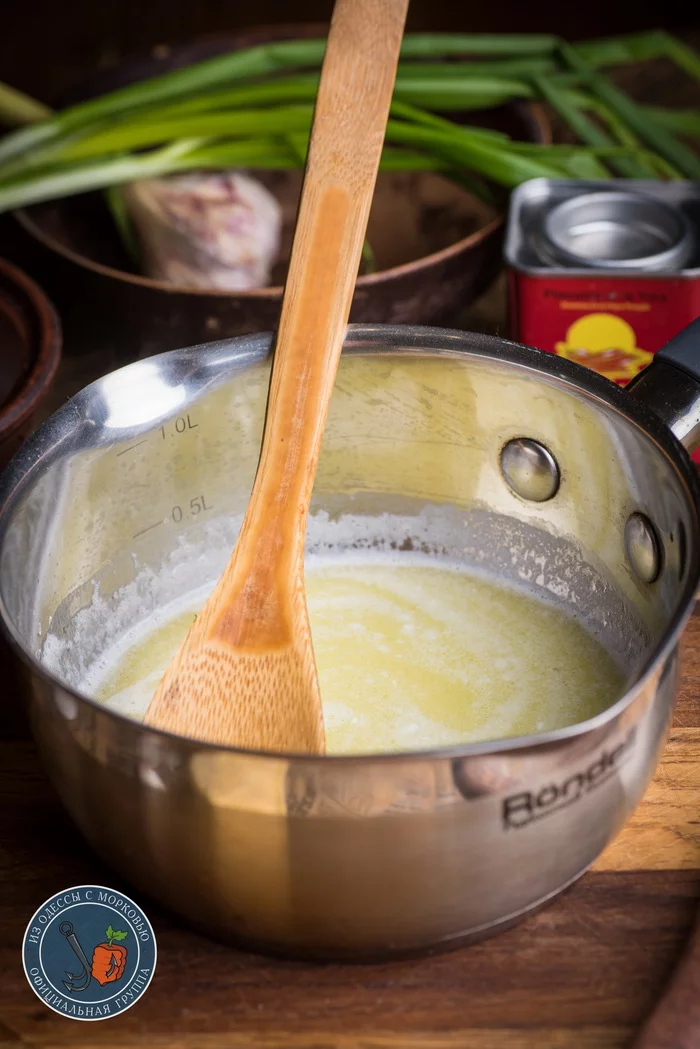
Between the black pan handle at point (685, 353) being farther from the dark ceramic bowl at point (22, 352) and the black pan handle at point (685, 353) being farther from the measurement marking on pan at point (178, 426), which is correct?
the dark ceramic bowl at point (22, 352)

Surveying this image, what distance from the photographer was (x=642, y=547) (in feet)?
2.37

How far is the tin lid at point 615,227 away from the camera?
36.7 inches

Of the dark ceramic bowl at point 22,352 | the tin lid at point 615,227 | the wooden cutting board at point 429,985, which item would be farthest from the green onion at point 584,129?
the wooden cutting board at point 429,985

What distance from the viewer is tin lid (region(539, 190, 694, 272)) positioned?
933 millimetres

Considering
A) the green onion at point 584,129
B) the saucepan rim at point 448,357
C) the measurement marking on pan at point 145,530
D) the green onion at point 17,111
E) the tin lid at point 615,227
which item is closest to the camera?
the saucepan rim at point 448,357

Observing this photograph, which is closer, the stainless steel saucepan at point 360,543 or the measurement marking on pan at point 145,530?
the stainless steel saucepan at point 360,543

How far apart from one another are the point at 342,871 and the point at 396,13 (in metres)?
0.42

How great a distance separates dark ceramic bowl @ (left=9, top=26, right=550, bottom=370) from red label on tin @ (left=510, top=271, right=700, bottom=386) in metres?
0.08

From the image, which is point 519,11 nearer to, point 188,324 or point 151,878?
point 188,324

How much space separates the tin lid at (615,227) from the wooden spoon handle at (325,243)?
0.30 metres

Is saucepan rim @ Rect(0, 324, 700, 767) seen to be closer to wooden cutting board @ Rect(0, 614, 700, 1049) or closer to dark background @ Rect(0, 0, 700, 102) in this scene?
wooden cutting board @ Rect(0, 614, 700, 1049)

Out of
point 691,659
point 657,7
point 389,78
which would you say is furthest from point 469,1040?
point 657,7

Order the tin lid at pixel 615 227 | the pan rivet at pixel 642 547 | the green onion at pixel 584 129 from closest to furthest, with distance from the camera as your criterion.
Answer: the pan rivet at pixel 642 547 → the tin lid at pixel 615 227 → the green onion at pixel 584 129

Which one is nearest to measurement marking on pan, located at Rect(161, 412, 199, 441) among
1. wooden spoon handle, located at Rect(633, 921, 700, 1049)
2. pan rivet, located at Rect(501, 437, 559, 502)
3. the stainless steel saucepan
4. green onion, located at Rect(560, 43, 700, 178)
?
the stainless steel saucepan
